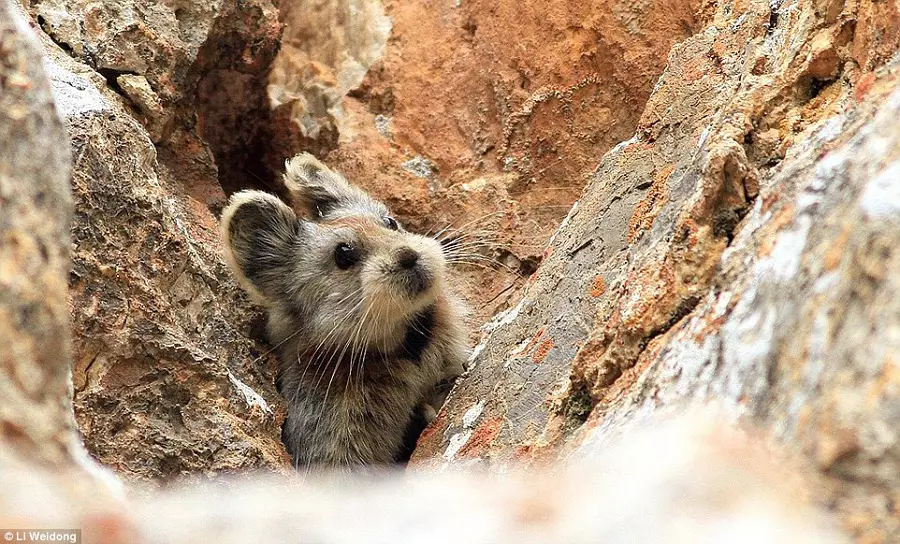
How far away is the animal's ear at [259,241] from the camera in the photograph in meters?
6.13

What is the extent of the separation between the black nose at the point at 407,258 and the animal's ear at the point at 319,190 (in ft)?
3.10

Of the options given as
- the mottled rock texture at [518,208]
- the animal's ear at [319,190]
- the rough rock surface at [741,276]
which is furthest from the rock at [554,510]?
the animal's ear at [319,190]

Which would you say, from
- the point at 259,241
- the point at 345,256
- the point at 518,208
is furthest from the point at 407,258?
the point at 518,208

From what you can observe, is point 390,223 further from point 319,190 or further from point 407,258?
point 407,258

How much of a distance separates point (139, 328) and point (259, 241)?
1445mm

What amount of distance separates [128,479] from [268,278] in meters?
1.87

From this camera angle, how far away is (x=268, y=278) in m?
6.30

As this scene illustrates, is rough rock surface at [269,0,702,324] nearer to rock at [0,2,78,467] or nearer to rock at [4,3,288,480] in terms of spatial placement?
rock at [4,3,288,480]

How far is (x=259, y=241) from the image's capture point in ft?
20.6

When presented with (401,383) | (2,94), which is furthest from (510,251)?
(2,94)

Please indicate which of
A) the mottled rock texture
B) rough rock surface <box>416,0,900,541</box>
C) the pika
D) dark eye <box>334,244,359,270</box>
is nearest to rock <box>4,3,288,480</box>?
the mottled rock texture

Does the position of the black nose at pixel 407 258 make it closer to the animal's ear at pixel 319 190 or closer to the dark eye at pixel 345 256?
the dark eye at pixel 345 256

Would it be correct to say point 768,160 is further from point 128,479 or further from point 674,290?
point 128,479

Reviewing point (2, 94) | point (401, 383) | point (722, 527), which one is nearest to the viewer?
point (722, 527)
